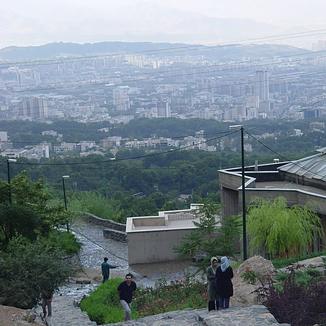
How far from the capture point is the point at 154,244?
89.3 feet

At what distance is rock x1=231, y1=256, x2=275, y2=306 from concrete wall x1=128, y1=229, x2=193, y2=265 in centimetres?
1318

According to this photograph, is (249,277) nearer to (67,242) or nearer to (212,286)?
(212,286)

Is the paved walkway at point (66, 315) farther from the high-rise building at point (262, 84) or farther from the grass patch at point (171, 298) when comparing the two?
the high-rise building at point (262, 84)

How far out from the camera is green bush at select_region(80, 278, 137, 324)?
1493cm

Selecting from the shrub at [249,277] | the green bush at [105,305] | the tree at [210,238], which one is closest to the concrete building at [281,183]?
the tree at [210,238]

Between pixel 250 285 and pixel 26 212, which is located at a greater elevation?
pixel 250 285

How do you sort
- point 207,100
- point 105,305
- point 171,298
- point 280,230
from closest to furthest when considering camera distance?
point 171,298 < point 105,305 < point 280,230 < point 207,100

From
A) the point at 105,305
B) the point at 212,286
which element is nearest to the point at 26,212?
the point at 105,305

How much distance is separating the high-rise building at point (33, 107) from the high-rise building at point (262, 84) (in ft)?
159

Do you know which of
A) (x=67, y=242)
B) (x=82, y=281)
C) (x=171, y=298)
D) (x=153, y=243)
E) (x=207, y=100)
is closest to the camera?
(x=171, y=298)

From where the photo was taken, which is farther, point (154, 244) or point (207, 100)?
point (207, 100)

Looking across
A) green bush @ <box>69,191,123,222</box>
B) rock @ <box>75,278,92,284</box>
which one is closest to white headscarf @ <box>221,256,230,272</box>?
rock @ <box>75,278,92,284</box>

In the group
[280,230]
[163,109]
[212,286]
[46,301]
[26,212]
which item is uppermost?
[212,286]

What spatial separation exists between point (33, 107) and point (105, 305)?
153219 mm
